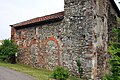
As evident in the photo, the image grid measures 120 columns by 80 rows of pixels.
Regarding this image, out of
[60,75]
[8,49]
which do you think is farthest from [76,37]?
[8,49]

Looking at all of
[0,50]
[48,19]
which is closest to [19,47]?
[0,50]

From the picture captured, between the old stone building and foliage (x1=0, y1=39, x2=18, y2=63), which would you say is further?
foliage (x1=0, y1=39, x2=18, y2=63)

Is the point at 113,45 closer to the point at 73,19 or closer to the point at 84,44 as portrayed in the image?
the point at 84,44

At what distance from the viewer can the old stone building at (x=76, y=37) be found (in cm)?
1680

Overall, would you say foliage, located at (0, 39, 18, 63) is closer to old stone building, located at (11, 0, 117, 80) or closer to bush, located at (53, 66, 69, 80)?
old stone building, located at (11, 0, 117, 80)

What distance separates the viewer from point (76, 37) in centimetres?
1758

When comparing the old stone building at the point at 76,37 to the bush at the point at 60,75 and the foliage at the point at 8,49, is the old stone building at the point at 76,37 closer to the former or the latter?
the bush at the point at 60,75

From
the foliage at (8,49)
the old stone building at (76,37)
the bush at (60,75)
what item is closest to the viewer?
the bush at (60,75)

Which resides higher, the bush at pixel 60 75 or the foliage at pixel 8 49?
the foliage at pixel 8 49

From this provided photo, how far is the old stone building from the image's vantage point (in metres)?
16.8

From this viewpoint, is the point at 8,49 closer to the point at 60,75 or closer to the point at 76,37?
the point at 76,37

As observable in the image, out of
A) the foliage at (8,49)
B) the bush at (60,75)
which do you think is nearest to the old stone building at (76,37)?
the bush at (60,75)

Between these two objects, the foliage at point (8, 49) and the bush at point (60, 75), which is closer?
the bush at point (60, 75)

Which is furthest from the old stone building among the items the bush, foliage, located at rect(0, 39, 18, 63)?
foliage, located at rect(0, 39, 18, 63)
